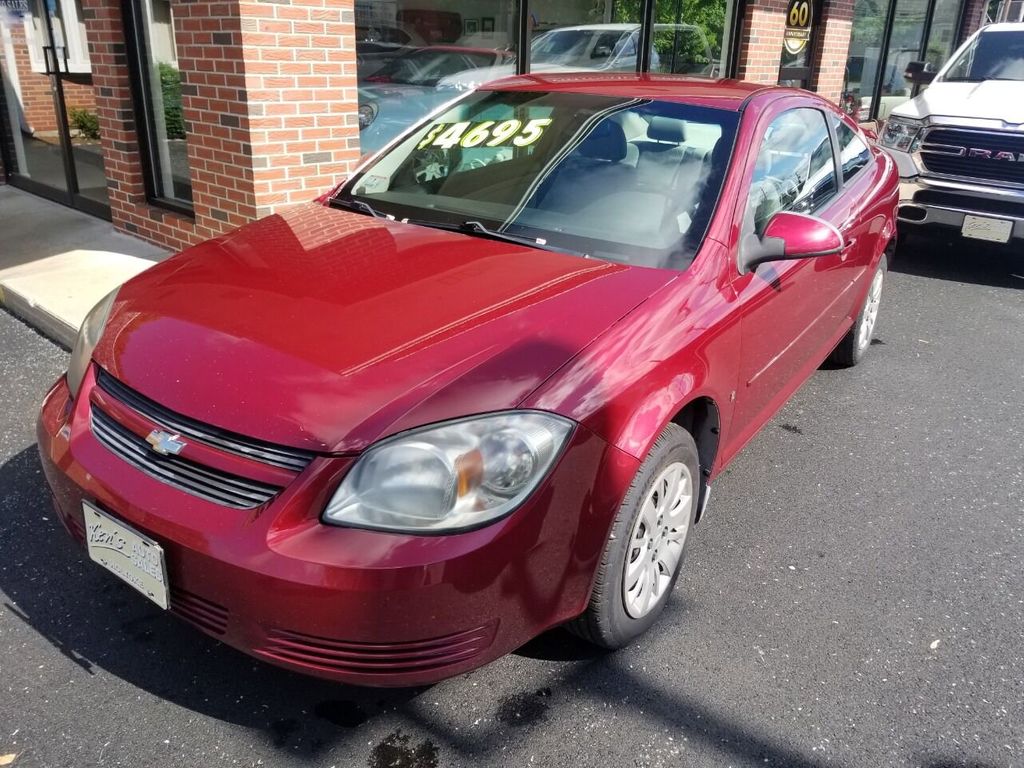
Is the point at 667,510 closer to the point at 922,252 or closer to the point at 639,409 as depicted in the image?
the point at 639,409

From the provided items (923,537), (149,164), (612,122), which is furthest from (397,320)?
(149,164)

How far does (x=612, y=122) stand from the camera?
3.22 metres

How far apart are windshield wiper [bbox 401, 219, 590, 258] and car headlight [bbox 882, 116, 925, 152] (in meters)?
5.54

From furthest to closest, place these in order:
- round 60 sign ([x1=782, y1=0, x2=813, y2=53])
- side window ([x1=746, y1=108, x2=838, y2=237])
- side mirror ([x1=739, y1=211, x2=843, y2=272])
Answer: round 60 sign ([x1=782, y1=0, x2=813, y2=53]), side window ([x1=746, y1=108, x2=838, y2=237]), side mirror ([x1=739, y1=211, x2=843, y2=272])

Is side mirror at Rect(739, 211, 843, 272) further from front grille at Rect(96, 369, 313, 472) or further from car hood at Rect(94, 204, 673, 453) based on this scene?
front grille at Rect(96, 369, 313, 472)

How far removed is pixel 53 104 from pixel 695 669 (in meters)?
7.73

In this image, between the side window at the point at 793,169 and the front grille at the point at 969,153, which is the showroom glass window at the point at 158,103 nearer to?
the side window at the point at 793,169

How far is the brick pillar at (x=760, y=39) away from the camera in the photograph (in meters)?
9.23

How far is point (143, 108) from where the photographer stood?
620 cm

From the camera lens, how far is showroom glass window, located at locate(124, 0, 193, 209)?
229 inches

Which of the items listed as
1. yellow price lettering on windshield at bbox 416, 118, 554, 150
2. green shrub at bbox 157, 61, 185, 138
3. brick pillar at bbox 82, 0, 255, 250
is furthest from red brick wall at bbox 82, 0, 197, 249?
yellow price lettering on windshield at bbox 416, 118, 554, 150

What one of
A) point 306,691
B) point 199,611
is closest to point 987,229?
point 306,691

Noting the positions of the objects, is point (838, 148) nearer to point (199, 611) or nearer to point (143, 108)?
point (199, 611)

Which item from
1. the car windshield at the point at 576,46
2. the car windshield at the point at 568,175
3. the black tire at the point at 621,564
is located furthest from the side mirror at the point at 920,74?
the black tire at the point at 621,564
